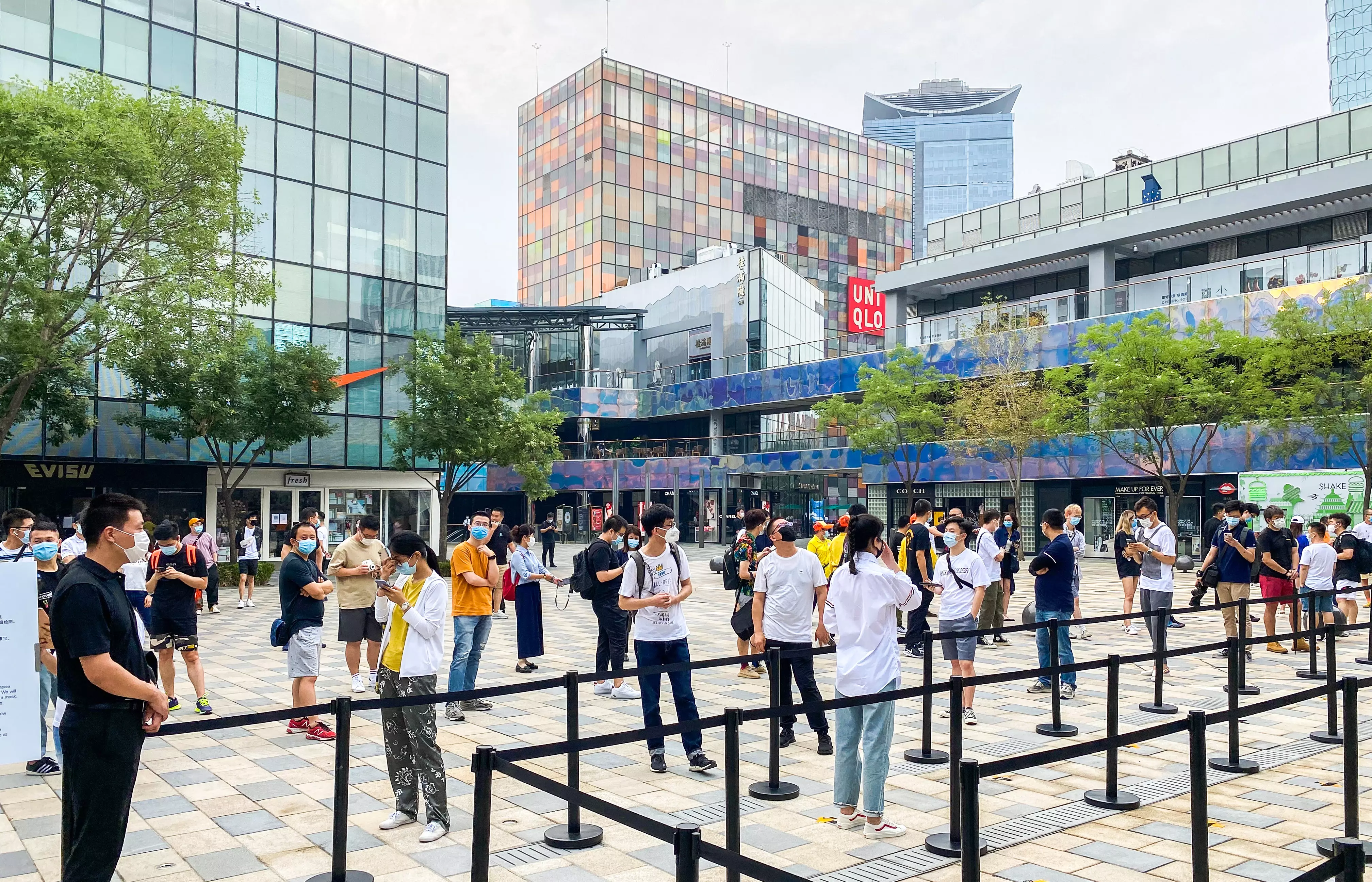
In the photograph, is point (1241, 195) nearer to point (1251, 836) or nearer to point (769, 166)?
point (1251, 836)

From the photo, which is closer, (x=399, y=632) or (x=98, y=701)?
(x=98, y=701)

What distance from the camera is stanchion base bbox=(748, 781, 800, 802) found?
691 cm

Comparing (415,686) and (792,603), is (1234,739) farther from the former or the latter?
(415,686)

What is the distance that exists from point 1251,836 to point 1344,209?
1443 inches

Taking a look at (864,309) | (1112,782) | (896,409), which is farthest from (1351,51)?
(1112,782)

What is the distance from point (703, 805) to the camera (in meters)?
6.82

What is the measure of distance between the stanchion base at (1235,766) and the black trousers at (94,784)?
7271 millimetres

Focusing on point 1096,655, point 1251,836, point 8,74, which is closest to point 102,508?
point 1251,836

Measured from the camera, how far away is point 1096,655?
13.8 meters

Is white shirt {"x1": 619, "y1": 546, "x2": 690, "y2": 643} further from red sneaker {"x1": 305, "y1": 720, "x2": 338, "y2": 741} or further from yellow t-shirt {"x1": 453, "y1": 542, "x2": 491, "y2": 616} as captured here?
red sneaker {"x1": 305, "y1": 720, "x2": 338, "y2": 741}

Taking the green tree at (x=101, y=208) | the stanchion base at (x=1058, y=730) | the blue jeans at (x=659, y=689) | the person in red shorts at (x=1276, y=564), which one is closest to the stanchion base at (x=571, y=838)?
the blue jeans at (x=659, y=689)

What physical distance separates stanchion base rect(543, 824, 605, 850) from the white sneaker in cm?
91

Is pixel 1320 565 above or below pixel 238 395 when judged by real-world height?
below

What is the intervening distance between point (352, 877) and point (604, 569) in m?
5.01
